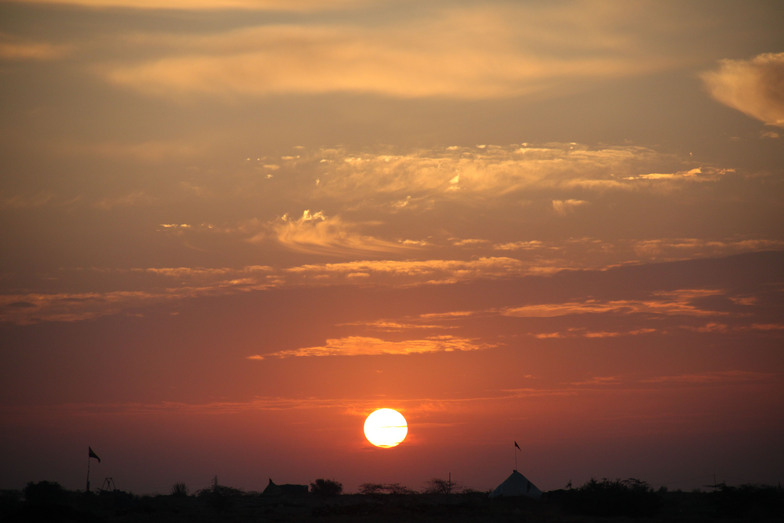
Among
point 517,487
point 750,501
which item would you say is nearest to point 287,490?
point 517,487

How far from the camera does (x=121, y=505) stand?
290 ft

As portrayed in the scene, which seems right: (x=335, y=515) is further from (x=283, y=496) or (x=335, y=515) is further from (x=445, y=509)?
(x=283, y=496)

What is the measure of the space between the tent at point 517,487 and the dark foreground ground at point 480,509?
149cm

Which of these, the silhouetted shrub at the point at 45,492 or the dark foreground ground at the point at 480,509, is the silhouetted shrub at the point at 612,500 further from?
the silhouetted shrub at the point at 45,492

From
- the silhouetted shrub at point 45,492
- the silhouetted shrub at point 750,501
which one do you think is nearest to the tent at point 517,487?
the silhouetted shrub at point 750,501

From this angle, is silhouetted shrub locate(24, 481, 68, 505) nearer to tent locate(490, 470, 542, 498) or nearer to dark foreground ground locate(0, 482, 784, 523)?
dark foreground ground locate(0, 482, 784, 523)

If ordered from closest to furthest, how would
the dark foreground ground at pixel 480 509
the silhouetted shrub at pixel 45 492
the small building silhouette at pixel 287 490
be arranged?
the dark foreground ground at pixel 480 509
the silhouetted shrub at pixel 45 492
the small building silhouette at pixel 287 490

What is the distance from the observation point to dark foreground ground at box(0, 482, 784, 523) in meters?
72.6

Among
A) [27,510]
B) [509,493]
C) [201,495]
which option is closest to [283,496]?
[201,495]

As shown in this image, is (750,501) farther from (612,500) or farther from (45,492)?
(45,492)

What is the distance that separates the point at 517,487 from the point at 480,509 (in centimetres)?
1323

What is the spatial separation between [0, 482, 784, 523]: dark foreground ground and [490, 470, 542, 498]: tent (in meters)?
1.49

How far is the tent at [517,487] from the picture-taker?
3588 inches

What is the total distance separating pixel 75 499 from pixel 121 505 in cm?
679
